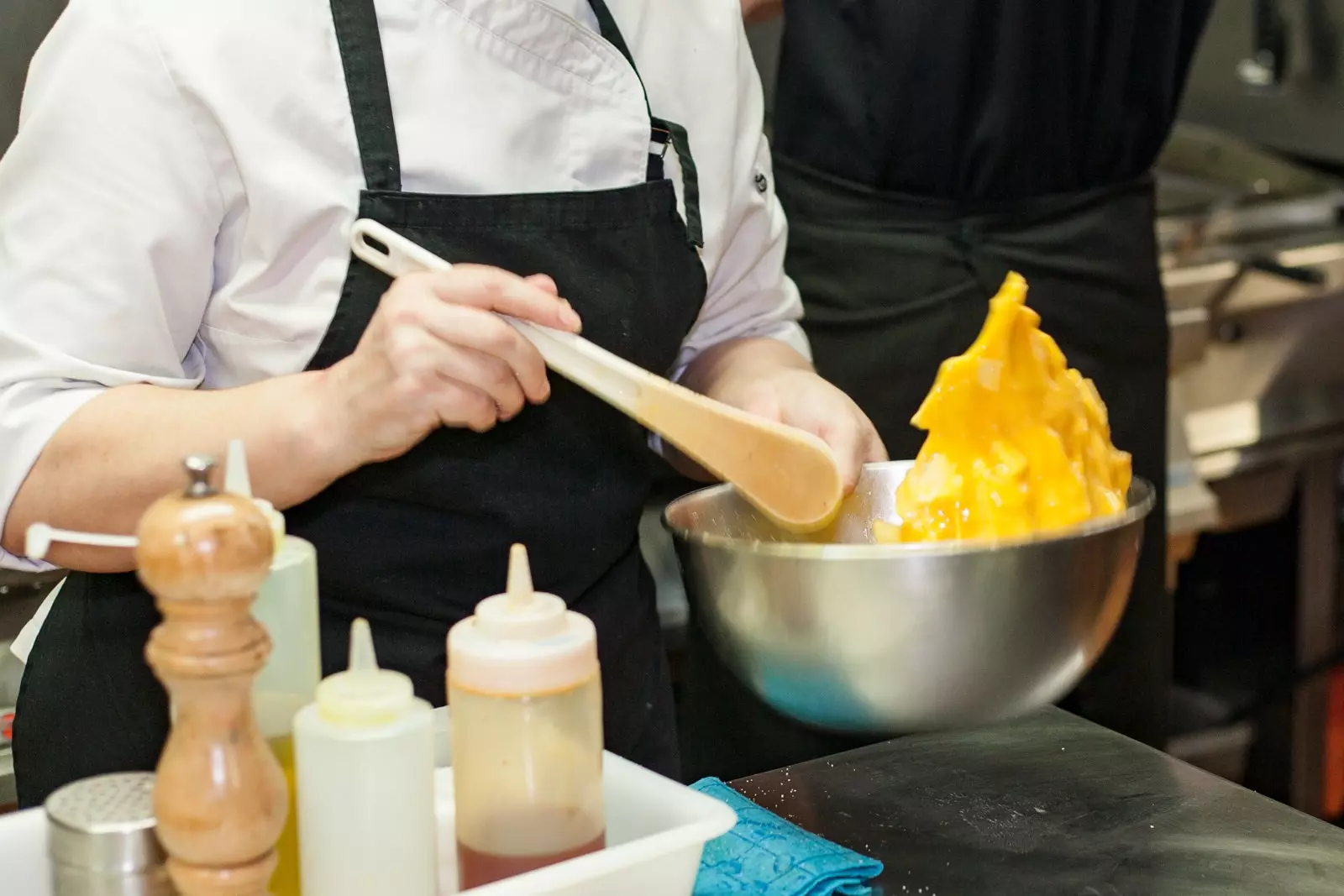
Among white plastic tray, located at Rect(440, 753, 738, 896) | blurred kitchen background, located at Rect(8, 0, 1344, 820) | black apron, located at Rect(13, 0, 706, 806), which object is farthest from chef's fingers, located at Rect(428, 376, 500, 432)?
blurred kitchen background, located at Rect(8, 0, 1344, 820)

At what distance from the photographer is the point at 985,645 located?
35.6 inches

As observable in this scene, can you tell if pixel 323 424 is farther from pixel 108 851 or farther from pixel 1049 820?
pixel 1049 820

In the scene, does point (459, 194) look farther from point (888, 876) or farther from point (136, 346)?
point (888, 876)

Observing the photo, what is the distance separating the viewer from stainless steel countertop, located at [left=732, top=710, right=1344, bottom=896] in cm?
97

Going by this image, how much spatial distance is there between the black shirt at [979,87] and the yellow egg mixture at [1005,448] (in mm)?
670

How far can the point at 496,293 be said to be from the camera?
36.4 inches

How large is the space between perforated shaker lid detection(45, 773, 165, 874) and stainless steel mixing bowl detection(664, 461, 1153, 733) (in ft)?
1.26

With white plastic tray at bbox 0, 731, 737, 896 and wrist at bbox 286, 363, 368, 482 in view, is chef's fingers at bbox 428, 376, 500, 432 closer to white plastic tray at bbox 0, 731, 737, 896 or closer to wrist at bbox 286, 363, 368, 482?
wrist at bbox 286, 363, 368, 482

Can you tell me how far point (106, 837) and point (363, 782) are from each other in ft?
0.33

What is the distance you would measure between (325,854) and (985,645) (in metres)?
0.41

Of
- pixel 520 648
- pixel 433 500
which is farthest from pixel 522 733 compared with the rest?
pixel 433 500

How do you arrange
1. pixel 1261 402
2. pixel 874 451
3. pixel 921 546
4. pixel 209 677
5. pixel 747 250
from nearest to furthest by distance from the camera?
1. pixel 209 677
2. pixel 921 546
3. pixel 874 451
4. pixel 747 250
5. pixel 1261 402

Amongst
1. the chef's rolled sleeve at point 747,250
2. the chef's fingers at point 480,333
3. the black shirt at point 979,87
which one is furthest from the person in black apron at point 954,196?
the chef's fingers at point 480,333

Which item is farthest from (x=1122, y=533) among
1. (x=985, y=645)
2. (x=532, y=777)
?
(x=532, y=777)
